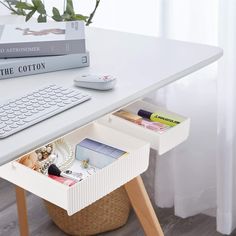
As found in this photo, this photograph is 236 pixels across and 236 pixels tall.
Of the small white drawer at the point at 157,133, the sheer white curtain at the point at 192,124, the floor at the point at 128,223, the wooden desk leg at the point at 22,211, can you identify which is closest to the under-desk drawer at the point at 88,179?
the small white drawer at the point at 157,133

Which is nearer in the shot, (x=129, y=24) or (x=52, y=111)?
(x=52, y=111)

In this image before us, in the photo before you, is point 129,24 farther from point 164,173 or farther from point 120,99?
point 120,99

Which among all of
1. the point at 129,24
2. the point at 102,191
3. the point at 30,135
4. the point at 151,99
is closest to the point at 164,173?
the point at 151,99

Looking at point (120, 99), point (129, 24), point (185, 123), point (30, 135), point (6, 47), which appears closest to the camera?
point (30, 135)

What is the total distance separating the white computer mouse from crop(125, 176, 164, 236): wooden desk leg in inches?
14.9

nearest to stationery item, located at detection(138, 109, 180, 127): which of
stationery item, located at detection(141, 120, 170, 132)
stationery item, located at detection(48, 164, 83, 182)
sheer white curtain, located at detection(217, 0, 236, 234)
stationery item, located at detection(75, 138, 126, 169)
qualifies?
stationery item, located at detection(141, 120, 170, 132)

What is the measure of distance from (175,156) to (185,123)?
530 millimetres

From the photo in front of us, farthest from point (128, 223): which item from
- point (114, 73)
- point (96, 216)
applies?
point (114, 73)

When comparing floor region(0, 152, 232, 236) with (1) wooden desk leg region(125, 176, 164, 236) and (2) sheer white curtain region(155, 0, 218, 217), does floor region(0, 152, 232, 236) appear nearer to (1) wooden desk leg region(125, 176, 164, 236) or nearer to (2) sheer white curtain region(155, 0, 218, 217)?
(2) sheer white curtain region(155, 0, 218, 217)

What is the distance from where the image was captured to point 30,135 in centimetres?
98

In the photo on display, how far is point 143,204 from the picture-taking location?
4.85 feet

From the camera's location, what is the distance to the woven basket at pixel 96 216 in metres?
1.85

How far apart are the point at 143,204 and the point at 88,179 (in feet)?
0.87

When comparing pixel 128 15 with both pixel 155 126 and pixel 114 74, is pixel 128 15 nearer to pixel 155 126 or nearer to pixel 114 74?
pixel 155 126
